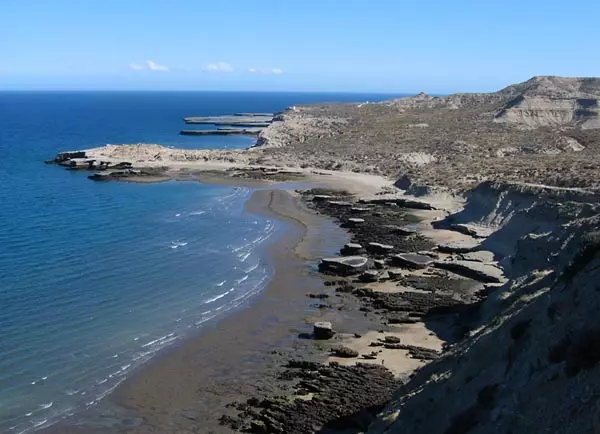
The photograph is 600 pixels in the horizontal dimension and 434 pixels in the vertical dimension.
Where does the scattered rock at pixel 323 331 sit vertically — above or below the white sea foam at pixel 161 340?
above

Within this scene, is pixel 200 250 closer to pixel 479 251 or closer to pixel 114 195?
pixel 479 251

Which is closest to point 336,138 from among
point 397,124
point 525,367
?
point 397,124

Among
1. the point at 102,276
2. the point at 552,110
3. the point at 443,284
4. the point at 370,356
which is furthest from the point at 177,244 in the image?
the point at 552,110

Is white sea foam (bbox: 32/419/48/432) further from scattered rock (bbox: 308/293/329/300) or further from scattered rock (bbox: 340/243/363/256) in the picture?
scattered rock (bbox: 340/243/363/256)

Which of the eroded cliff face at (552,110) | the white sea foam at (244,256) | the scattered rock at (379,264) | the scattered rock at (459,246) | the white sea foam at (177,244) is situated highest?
the eroded cliff face at (552,110)

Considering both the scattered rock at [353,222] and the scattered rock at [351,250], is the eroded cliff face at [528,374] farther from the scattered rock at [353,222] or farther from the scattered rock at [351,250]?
the scattered rock at [353,222]

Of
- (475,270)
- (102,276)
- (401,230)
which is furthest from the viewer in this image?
(401,230)

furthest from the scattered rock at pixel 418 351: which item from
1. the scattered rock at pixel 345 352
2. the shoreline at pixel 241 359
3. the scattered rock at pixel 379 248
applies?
the scattered rock at pixel 379 248

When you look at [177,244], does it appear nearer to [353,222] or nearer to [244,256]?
[244,256]
